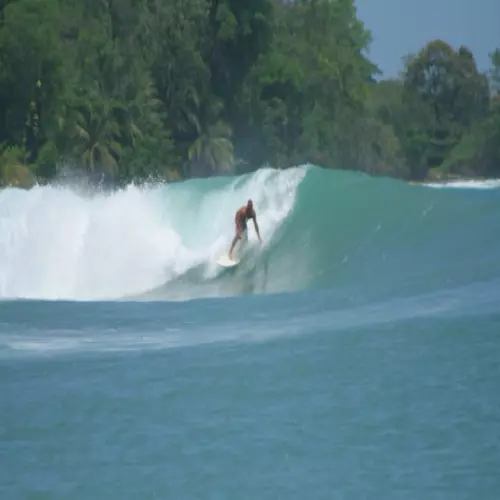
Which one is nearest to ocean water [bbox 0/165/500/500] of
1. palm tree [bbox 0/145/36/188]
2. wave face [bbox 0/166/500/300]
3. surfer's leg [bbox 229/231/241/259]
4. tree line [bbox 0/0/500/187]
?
wave face [bbox 0/166/500/300]

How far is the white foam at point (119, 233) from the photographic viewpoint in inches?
810

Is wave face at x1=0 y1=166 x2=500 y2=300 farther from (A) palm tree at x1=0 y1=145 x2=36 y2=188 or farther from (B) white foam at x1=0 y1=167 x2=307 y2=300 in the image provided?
(A) palm tree at x1=0 y1=145 x2=36 y2=188

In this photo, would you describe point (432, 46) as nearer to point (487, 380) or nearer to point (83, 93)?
point (83, 93)

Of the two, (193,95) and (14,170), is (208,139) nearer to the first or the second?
(193,95)

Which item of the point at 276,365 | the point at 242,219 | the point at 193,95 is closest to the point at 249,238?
the point at 242,219

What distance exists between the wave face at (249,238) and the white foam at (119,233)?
0.02 m

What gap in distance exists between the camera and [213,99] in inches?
2346

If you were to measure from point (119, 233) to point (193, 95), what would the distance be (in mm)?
36531

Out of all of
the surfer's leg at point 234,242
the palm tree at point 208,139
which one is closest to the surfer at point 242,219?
the surfer's leg at point 234,242

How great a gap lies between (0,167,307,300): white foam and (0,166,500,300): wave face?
2 centimetres

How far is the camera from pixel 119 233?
2234 cm

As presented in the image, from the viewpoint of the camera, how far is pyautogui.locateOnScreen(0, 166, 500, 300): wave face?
1777 centimetres

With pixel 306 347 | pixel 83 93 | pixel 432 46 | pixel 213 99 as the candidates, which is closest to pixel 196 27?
pixel 213 99

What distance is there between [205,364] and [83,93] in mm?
41828
